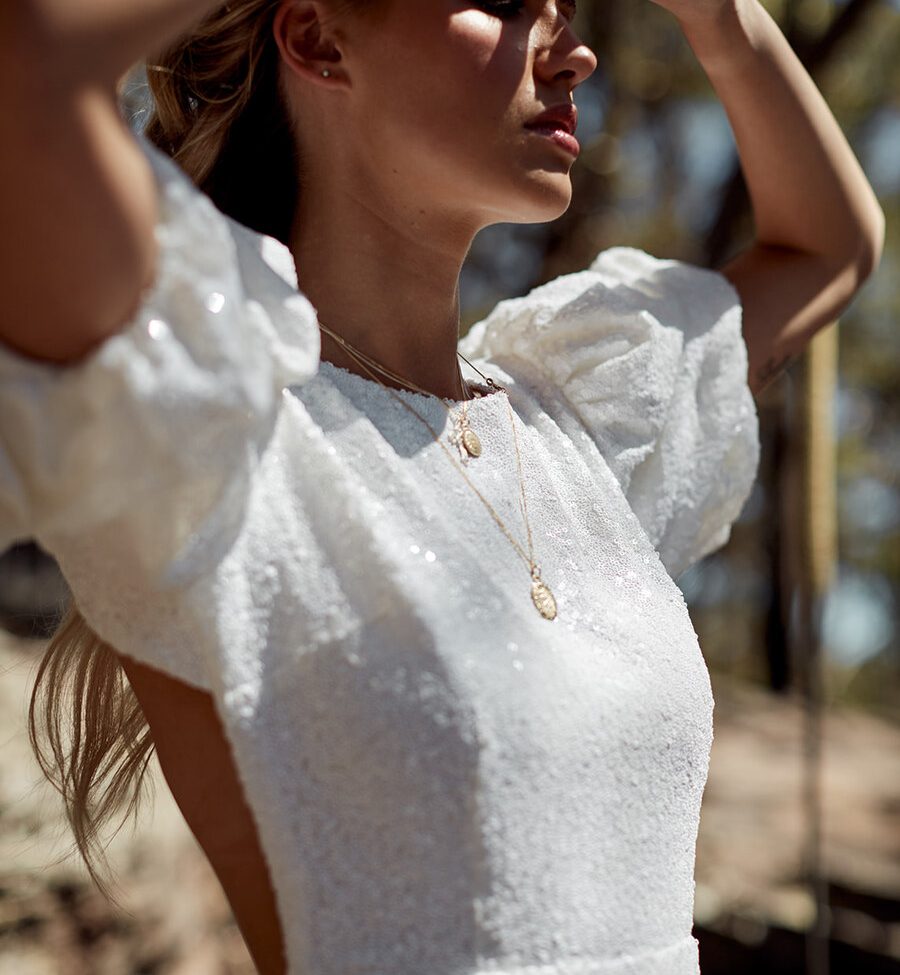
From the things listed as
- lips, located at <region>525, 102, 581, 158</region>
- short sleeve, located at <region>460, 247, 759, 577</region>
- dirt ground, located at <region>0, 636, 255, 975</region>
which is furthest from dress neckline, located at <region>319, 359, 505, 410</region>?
dirt ground, located at <region>0, 636, 255, 975</region>

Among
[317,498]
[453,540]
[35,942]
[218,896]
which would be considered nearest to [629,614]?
[453,540]

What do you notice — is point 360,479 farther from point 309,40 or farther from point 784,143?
point 784,143

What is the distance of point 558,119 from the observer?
1189mm

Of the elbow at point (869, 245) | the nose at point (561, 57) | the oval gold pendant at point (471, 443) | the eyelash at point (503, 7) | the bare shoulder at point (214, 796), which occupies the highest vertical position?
the eyelash at point (503, 7)

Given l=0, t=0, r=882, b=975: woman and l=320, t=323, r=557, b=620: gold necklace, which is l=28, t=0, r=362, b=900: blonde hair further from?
l=320, t=323, r=557, b=620: gold necklace

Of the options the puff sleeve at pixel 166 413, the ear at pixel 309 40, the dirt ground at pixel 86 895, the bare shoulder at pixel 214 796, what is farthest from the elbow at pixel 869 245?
the dirt ground at pixel 86 895

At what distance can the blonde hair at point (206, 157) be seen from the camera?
1.25 meters

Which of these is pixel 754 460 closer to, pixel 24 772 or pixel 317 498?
pixel 317 498

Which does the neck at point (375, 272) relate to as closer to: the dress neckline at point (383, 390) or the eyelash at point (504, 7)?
the dress neckline at point (383, 390)

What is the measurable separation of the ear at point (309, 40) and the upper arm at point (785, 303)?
2.21ft

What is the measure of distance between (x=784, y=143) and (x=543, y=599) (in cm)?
79

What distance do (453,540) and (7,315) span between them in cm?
45

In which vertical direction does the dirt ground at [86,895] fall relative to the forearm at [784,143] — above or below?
below

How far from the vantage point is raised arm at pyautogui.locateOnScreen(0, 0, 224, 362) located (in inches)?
28.3
